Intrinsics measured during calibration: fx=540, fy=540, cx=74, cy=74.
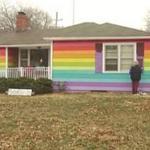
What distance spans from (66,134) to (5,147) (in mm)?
2050

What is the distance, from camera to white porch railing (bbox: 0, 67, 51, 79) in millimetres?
32000

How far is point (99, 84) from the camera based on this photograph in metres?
29.7

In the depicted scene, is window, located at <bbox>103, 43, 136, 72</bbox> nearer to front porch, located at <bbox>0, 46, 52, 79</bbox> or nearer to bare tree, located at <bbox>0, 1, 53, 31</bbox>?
front porch, located at <bbox>0, 46, 52, 79</bbox>

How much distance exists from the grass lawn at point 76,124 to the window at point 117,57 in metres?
6.46

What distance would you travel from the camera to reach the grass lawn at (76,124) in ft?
48.1

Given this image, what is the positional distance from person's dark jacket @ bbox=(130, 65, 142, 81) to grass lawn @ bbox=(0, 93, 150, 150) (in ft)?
15.6

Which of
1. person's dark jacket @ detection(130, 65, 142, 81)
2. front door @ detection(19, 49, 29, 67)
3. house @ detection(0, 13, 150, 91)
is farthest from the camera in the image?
front door @ detection(19, 49, 29, 67)

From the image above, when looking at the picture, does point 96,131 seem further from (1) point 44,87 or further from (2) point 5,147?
(1) point 44,87

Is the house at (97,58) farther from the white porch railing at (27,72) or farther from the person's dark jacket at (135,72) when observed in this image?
the person's dark jacket at (135,72)

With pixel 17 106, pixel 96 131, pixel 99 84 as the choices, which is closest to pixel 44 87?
pixel 99 84

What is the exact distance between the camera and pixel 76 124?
56.3 ft

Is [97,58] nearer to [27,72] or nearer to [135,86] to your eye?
[135,86]

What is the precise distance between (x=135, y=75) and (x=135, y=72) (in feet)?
0.51

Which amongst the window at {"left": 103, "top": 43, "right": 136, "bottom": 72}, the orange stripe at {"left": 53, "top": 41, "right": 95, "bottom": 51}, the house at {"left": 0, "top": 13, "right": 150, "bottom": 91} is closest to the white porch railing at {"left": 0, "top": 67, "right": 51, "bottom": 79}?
the house at {"left": 0, "top": 13, "right": 150, "bottom": 91}
